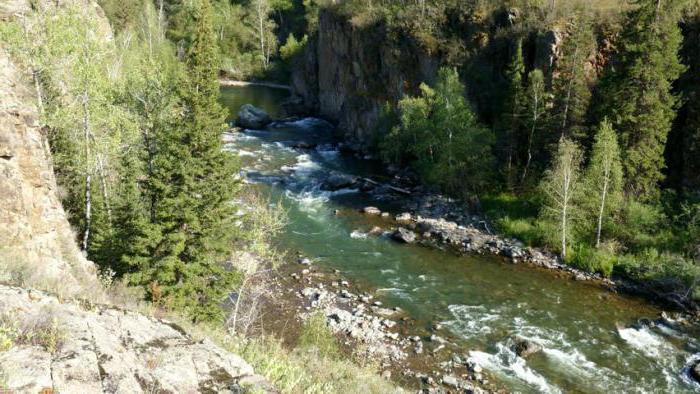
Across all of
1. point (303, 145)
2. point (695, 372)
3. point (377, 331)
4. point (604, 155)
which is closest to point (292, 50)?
point (303, 145)

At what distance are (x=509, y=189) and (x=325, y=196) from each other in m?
15.9

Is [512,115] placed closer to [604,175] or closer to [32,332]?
[604,175]

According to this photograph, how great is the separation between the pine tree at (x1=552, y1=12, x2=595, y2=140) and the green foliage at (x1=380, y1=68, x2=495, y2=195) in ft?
18.5

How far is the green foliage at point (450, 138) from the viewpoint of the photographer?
40688 millimetres

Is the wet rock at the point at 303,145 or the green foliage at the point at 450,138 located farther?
the wet rock at the point at 303,145

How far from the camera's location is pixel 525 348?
23.9 m

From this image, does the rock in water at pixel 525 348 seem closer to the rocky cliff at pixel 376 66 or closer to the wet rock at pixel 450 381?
the wet rock at pixel 450 381

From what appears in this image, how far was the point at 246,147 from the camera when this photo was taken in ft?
191

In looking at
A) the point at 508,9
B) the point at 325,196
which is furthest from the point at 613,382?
the point at 508,9

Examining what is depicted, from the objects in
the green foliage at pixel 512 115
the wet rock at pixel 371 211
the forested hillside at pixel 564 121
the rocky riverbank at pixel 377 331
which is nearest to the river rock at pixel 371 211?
the wet rock at pixel 371 211

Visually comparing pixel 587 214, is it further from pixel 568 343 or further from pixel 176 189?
pixel 176 189

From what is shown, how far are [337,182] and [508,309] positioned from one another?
22243mm

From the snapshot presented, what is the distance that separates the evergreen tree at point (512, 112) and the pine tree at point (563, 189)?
621cm

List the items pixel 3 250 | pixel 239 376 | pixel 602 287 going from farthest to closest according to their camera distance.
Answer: pixel 602 287 → pixel 3 250 → pixel 239 376
